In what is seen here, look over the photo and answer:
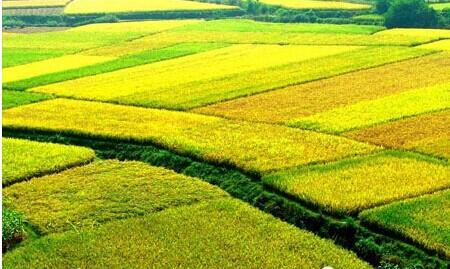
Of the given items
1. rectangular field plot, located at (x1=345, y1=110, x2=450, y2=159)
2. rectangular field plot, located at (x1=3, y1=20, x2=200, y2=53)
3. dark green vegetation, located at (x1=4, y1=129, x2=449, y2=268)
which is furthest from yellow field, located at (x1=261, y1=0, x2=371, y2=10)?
dark green vegetation, located at (x1=4, y1=129, x2=449, y2=268)

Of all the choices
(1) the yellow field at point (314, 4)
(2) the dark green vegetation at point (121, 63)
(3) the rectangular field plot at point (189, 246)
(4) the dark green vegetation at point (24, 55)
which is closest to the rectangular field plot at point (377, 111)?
(3) the rectangular field plot at point (189, 246)

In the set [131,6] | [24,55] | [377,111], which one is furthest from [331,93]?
[131,6]

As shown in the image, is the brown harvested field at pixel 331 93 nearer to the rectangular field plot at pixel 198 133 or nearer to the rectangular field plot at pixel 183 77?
the rectangular field plot at pixel 198 133

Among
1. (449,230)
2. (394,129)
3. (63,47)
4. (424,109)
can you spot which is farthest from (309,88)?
(63,47)

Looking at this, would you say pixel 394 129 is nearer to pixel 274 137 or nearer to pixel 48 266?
pixel 274 137

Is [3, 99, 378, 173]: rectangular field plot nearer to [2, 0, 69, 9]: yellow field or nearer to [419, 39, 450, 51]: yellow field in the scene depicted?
[419, 39, 450, 51]: yellow field

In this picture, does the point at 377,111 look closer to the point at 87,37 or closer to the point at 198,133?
the point at 198,133
